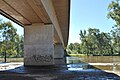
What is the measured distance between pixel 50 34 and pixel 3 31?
911 inches

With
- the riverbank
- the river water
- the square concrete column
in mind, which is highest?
the square concrete column

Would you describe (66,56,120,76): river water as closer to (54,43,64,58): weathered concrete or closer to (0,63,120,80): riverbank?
(0,63,120,80): riverbank

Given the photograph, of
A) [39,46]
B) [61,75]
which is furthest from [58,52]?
[61,75]

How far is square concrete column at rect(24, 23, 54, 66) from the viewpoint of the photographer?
2602 centimetres

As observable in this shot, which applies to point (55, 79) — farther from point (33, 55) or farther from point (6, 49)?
point (6, 49)

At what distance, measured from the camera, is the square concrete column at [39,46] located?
2602cm

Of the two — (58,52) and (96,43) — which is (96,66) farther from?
(96,43)

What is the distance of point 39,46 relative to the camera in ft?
86.5

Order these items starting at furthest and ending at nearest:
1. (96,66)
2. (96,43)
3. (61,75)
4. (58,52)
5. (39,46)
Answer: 1. (96,43)
2. (58,52)
3. (96,66)
4. (39,46)
5. (61,75)

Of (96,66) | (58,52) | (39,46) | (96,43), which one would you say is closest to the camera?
(39,46)

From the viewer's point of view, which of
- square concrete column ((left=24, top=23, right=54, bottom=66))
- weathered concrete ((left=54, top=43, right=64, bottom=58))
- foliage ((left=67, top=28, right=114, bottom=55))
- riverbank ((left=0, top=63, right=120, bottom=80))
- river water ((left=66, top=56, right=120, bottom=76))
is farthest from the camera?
foliage ((left=67, top=28, right=114, bottom=55))

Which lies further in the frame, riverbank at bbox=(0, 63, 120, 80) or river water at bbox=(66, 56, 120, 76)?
river water at bbox=(66, 56, 120, 76)

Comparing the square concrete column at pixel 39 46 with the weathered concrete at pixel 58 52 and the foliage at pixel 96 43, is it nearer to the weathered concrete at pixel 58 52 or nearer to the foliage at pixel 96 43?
the weathered concrete at pixel 58 52

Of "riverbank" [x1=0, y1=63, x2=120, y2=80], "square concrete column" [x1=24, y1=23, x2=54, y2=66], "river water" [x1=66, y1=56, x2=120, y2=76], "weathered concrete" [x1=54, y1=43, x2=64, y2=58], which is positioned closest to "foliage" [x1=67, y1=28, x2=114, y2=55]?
"weathered concrete" [x1=54, y1=43, x2=64, y2=58]
